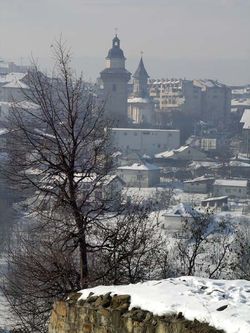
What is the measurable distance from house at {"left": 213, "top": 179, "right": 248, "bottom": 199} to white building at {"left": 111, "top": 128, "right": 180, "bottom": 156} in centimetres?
1418

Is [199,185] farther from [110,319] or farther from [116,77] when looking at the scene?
[110,319]

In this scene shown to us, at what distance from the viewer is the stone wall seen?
13.4ft

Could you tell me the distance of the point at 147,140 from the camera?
55.5 m

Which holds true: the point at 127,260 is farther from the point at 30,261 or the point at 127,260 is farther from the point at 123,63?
the point at 123,63

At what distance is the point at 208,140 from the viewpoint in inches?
2237

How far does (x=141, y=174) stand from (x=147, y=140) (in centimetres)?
1316

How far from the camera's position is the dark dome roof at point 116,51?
63.0m

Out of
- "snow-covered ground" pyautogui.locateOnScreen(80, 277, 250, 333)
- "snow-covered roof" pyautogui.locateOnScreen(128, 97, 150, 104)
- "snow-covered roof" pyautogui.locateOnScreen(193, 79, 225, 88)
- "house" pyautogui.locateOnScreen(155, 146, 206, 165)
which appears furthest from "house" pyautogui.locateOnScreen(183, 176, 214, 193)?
"snow-covered ground" pyautogui.locateOnScreen(80, 277, 250, 333)

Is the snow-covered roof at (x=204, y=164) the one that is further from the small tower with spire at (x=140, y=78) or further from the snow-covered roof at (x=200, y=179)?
the small tower with spire at (x=140, y=78)

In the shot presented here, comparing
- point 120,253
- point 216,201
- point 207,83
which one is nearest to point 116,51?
point 207,83

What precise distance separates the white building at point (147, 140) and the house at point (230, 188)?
14176 mm

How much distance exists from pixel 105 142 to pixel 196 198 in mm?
30927

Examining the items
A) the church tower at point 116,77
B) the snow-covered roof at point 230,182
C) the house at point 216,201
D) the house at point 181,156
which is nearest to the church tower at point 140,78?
the church tower at point 116,77

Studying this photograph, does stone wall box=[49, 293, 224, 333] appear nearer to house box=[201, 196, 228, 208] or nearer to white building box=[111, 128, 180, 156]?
house box=[201, 196, 228, 208]
